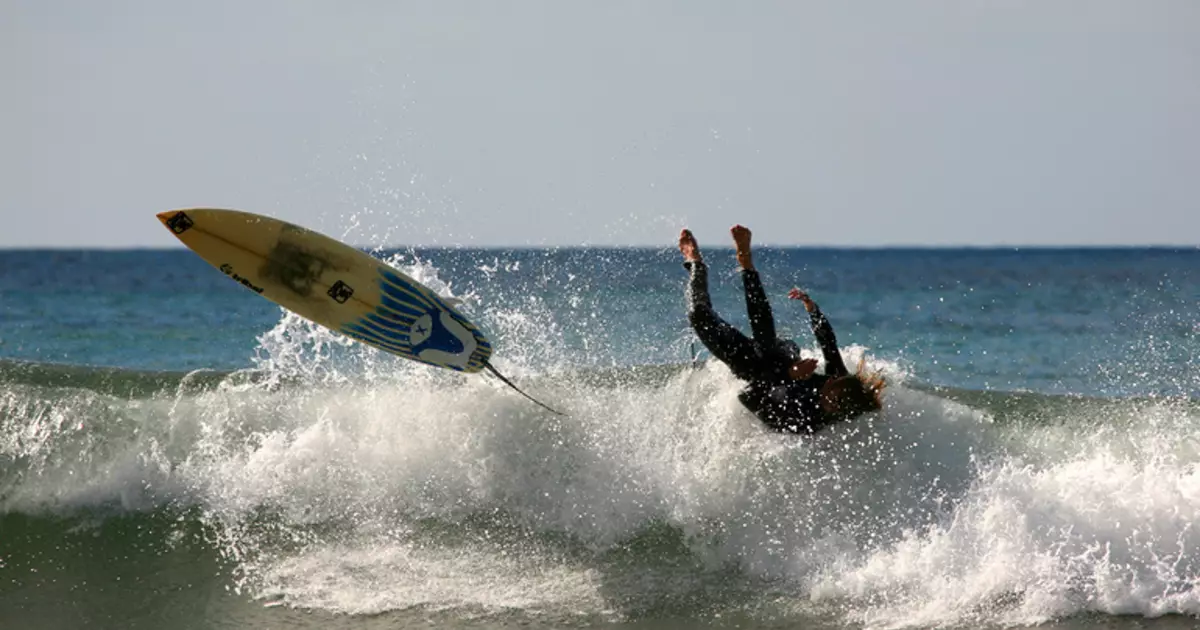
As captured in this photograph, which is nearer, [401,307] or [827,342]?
[827,342]

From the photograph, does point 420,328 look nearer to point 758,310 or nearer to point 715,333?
point 715,333

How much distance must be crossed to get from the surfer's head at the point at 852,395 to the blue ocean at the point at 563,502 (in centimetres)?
43

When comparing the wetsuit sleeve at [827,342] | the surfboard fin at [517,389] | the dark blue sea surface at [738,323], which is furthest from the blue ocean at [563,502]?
the dark blue sea surface at [738,323]

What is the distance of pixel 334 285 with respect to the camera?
357 inches

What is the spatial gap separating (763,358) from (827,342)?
1.43ft

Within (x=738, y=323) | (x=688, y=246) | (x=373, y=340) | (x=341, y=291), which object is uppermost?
(x=688, y=246)

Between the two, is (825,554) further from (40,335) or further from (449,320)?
(40,335)

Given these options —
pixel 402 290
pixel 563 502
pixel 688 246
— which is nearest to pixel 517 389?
pixel 563 502

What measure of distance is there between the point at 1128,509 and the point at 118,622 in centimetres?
595

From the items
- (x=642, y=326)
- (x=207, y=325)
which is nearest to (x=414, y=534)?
(x=642, y=326)

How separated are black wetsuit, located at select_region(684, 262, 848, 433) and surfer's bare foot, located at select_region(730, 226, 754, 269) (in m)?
0.06

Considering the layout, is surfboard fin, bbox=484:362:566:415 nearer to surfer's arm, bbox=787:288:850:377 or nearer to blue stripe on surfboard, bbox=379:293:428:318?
blue stripe on surfboard, bbox=379:293:428:318

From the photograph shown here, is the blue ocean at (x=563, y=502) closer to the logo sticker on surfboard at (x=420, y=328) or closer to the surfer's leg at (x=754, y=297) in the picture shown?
the logo sticker on surfboard at (x=420, y=328)

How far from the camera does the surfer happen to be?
7.95m
